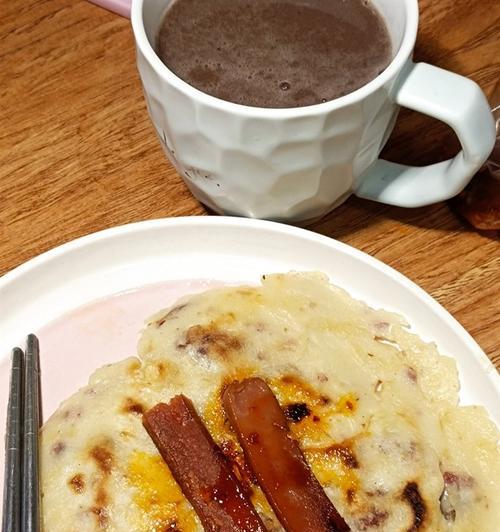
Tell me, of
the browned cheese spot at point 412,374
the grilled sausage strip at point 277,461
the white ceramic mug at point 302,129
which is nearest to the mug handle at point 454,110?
the white ceramic mug at point 302,129

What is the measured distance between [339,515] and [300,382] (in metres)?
0.18

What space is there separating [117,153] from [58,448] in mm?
564

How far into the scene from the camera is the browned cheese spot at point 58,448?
100 cm

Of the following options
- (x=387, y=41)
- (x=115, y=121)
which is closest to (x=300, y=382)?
(x=387, y=41)

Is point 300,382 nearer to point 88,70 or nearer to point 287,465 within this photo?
Result: point 287,465

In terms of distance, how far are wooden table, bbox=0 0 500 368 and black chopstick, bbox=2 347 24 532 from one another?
239mm

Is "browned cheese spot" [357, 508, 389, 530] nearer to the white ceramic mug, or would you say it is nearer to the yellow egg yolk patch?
the yellow egg yolk patch

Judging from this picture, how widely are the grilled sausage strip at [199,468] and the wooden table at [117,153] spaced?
0.41 m

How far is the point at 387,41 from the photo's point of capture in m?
1.14

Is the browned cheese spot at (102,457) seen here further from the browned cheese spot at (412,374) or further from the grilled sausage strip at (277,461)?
the browned cheese spot at (412,374)

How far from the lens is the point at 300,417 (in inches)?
40.7

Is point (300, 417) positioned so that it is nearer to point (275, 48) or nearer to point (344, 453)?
point (344, 453)

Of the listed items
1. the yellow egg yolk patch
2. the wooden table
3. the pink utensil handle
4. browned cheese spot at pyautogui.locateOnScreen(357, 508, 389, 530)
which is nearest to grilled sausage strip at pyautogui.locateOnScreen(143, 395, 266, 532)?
the yellow egg yolk patch

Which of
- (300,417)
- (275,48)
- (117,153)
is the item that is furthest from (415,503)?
(117,153)
